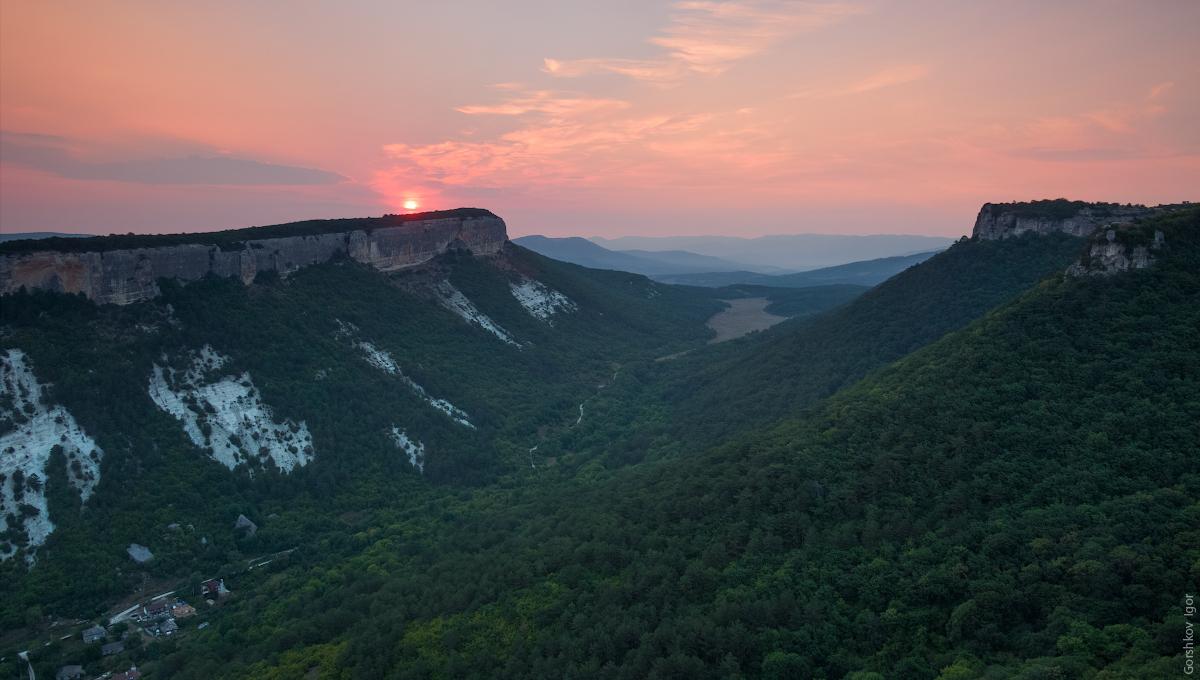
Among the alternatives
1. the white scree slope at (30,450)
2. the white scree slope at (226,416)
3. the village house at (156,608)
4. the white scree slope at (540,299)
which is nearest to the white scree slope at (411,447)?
the white scree slope at (226,416)

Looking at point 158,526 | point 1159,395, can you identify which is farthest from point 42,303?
point 1159,395

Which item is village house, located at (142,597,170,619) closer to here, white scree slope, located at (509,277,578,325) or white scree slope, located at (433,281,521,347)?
white scree slope, located at (433,281,521,347)

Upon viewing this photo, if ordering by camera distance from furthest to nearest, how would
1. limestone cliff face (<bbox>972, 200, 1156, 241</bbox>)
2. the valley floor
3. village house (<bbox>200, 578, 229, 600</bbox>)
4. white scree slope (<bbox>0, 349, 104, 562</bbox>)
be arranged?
the valley floor, limestone cliff face (<bbox>972, 200, 1156, 241</bbox>), white scree slope (<bbox>0, 349, 104, 562</bbox>), village house (<bbox>200, 578, 229, 600</bbox>)

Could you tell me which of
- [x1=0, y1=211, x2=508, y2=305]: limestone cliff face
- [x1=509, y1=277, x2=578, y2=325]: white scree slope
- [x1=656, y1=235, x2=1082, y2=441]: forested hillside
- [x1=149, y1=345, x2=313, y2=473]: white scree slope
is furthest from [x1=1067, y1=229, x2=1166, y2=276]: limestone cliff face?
[x1=509, y1=277, x2=578, y2=325]: white scree slope

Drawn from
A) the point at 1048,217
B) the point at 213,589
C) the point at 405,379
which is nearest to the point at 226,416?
the point at 213,589

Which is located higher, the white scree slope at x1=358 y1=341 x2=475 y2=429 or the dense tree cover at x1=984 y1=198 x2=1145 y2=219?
the dense tree cover at x1=984 y1=198 x2=1145 y2=219

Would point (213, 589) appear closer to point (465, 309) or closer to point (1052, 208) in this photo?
point (465, 309)
